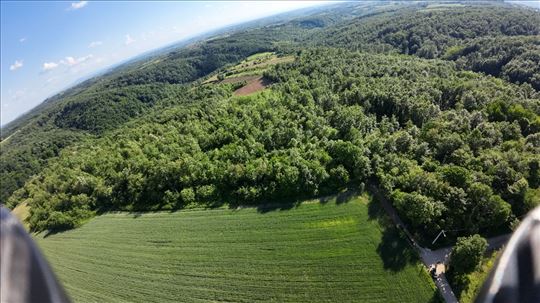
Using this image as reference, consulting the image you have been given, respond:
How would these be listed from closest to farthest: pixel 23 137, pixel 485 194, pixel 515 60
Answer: pixel 485 194, pixel 515 60, pixel 23 137

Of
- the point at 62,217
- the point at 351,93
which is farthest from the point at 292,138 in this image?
the point at 62,217

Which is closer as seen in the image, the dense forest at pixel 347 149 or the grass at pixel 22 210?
the dense forest at pixel 347 149

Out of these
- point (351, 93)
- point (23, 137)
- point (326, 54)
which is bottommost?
point (351, 93)

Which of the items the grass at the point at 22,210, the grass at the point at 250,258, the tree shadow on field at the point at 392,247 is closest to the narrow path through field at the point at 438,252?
the tree shadow on field at the point at 392,247

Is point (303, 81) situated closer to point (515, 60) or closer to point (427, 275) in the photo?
point (515, 60)

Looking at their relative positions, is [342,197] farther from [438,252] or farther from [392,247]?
[438,252]

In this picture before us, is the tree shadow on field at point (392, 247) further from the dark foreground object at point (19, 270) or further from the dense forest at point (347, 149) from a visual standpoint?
the dark foreground object at point (19, 270)

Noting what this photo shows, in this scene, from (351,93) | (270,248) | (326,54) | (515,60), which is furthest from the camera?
(326,54)
